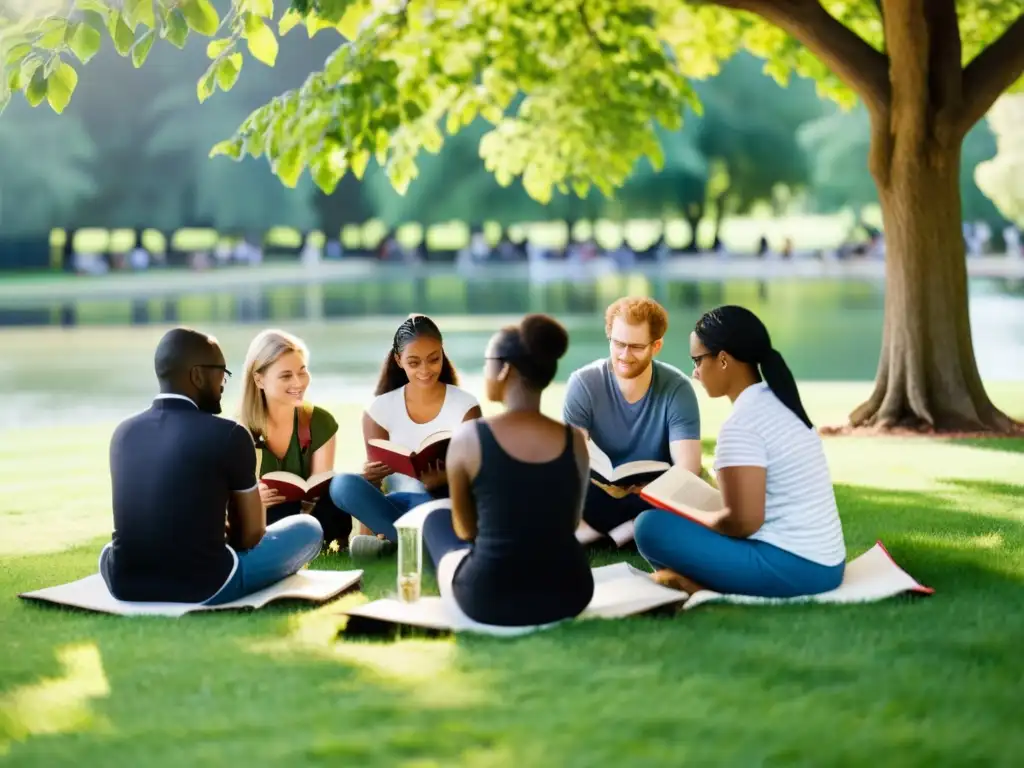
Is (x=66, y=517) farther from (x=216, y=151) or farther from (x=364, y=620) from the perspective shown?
(x=364, y=620)

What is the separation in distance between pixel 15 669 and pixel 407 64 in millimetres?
11056

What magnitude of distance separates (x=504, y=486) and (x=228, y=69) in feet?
12.1

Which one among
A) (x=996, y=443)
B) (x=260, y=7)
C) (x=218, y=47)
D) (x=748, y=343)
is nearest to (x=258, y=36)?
(x=260, y=7)

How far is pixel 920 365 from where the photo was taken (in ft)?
46.5

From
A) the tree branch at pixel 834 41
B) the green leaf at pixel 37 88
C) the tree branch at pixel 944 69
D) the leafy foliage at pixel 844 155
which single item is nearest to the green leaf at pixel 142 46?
the green leaf at pixel 37 88

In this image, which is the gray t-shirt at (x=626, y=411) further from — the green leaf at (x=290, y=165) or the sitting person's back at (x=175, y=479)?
the green leaf at (x=290, y=165)

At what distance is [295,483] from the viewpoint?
7473 mm

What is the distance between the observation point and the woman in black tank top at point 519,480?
5.71 metres

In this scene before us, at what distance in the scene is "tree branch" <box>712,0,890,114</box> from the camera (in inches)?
551

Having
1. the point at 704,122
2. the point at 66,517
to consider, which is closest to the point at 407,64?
the point at 66,517

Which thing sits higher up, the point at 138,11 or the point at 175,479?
the point at 138,11

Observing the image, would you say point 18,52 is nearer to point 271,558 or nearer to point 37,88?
point 37,88

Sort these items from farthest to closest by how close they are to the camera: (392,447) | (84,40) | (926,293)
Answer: (926,293) < (392,447) < (84,40)

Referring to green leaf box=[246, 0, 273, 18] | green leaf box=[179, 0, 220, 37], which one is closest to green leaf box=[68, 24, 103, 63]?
green leaf box=[179, 0, 220, 37]
